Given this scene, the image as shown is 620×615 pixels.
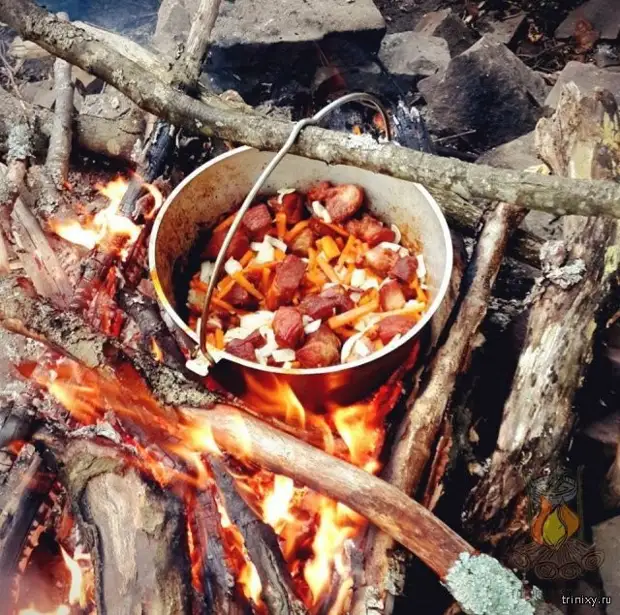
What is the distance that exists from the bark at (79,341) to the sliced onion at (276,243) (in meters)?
0.93

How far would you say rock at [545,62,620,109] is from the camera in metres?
4.08

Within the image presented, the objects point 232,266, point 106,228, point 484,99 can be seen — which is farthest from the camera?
point 484,99

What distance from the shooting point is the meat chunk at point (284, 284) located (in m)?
2.50

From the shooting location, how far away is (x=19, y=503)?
80.7 inches

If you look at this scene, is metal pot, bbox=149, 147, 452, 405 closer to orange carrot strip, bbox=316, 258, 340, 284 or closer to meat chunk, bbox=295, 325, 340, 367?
meat chunk, bbox=295, 325, 340, 367

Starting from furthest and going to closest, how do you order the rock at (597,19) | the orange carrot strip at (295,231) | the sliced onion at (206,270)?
the rock at (597,19) → the orange carrot strip at (295,231) → the sliced onion at (206,270)

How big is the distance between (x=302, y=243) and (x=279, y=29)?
2140 mm

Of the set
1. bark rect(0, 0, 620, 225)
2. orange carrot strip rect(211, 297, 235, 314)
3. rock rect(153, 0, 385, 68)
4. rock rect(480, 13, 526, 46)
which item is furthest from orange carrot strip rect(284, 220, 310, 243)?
rock rect(480, 13, 526, 46)

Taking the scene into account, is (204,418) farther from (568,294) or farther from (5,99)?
(5,99)

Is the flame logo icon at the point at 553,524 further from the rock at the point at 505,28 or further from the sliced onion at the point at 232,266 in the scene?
the rock at the point at 505,28

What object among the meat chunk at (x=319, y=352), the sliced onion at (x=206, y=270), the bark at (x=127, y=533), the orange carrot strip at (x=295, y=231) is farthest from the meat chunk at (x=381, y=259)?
the bark at (x=127, y=533)

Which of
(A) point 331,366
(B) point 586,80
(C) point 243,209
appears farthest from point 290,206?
(B) point 586,80

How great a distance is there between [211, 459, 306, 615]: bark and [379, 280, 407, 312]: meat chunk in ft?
3.01

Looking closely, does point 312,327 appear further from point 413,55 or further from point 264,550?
point 413,55
